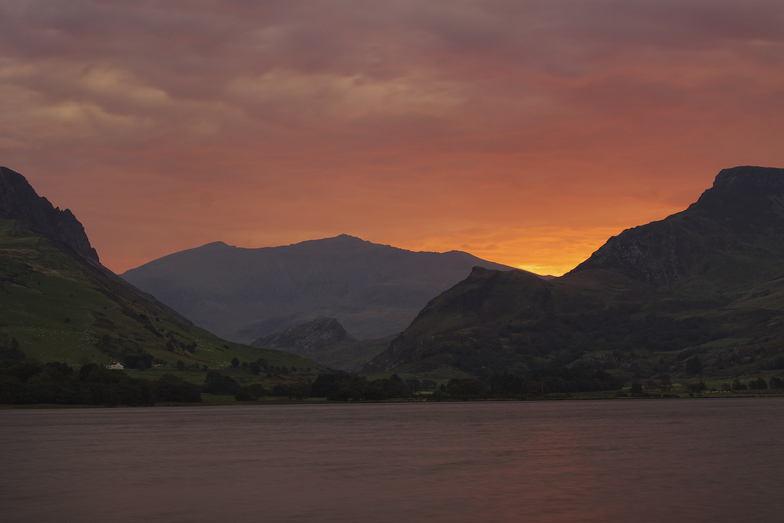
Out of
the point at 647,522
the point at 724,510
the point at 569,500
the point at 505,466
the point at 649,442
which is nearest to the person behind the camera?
the point at 647,522

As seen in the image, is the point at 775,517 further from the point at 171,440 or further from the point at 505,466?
the point at 171,440

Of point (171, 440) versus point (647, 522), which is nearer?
point (647, 522)

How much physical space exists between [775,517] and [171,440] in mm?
123199

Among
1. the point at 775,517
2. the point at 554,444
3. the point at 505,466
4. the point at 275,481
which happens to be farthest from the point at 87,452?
the point at 775,517

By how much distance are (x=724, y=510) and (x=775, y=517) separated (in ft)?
14.1

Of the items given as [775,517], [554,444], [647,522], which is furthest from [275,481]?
[554,444]

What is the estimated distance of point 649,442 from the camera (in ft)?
445

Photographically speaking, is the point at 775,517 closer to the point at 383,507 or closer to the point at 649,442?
the point at 383,507

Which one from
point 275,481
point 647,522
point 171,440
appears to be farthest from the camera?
point 171,440

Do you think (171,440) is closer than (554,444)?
No

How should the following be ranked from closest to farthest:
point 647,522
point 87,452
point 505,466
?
point 647,522
point 505,466
point 87,452

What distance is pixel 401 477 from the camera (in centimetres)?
8656

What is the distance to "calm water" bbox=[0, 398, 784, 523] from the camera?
2424 inches

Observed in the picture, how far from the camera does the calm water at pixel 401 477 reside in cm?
6156
